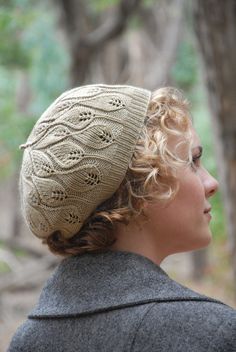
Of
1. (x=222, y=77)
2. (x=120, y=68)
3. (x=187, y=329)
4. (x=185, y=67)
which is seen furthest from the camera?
(x=185, y=67)

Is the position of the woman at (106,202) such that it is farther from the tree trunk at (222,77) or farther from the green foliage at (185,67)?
the green foliage at (185,67)

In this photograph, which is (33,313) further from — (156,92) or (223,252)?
(223,252)

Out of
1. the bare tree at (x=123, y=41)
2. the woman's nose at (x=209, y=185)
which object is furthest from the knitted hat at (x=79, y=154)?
the bare tree at (x=123, y=41)

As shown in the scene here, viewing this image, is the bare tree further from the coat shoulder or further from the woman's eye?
the coat shoulder

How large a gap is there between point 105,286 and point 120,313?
9 centimetres

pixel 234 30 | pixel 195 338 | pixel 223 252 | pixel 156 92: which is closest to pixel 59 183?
pixel 156 92

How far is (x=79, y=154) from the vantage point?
5.34 feet

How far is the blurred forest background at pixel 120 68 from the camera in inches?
167

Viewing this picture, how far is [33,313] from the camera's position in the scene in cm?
164

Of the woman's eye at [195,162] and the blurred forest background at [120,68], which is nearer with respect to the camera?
the woman's eye at [195,162]

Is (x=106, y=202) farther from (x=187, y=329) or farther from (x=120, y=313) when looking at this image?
(x=187, y=329)

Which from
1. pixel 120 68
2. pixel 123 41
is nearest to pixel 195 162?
pixel 120 68

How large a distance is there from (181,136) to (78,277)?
1.46 feet

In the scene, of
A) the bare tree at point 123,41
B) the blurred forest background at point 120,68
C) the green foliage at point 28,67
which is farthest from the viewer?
the bare tree at point 123,41
